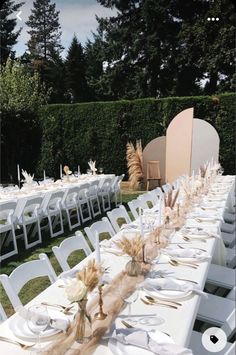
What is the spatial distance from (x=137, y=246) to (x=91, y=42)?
13.6m

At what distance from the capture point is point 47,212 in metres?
5.39

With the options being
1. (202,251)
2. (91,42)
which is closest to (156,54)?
(91,42)

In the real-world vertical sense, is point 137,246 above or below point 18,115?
below

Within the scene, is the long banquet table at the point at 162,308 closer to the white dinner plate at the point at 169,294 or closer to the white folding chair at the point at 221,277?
the white dinner plate at the point at 169,294

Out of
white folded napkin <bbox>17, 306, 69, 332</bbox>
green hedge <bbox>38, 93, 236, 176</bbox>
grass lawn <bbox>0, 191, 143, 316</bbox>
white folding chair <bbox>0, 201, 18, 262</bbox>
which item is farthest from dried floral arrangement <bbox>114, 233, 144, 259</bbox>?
green hedge <bbox>38, 93, 236, 176</bbox>

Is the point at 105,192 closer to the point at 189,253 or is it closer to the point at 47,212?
the point at 47,212

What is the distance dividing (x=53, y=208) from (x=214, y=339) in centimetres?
436

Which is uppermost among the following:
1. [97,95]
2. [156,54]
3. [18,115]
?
[156,54]

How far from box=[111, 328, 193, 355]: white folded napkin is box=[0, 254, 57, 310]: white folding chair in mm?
559

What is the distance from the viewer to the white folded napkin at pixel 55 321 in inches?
54.2

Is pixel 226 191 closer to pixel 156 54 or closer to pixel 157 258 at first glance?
pixel 157 258

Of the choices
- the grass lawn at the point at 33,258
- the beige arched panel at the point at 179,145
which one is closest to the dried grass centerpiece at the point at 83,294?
the grass lawn at the point at 33,258

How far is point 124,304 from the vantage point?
1.69 metres

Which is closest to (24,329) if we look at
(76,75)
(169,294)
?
(169,294)
